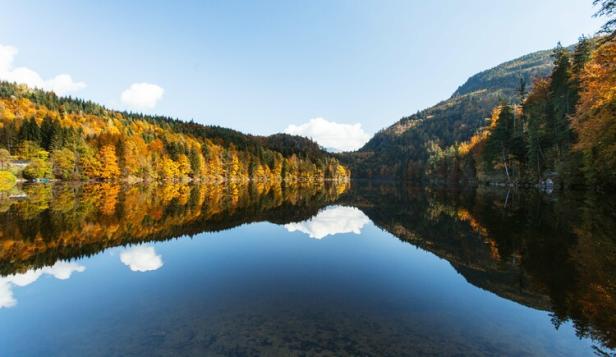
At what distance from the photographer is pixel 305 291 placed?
11102 mm

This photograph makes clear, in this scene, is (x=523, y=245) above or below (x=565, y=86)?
below

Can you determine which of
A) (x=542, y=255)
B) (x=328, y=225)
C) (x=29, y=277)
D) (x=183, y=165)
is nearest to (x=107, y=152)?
(x=183, y=165)

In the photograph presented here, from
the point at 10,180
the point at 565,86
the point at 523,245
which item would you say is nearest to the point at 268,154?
the point at 10,180

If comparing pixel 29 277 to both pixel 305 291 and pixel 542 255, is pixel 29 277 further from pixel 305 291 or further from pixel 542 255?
pixel 542 255

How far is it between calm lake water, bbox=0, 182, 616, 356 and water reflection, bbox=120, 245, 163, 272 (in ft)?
0.31

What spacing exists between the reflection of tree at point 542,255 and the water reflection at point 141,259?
13573mm

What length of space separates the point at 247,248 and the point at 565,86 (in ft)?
207

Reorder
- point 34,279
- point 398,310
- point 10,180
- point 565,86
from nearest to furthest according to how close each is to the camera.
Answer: point 398,310, point 34,279, point 565,86, point 10,180

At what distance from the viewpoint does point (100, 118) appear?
542 feet

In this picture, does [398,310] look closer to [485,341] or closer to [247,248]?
[485,341]

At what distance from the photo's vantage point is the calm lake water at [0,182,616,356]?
294 inches

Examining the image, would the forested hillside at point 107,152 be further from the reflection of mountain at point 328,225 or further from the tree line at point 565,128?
the tree line at point 565,128

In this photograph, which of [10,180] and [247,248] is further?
[10,180]

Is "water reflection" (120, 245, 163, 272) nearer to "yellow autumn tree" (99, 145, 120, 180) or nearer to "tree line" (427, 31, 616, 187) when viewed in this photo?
"tree line" (427, 31, 616, 187)
